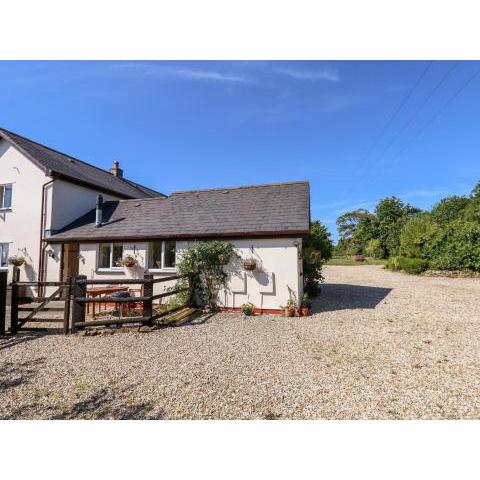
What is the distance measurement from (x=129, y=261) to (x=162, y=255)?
1.40 meters

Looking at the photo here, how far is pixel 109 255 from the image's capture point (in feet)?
40.3

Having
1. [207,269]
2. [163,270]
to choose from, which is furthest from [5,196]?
[207,269]

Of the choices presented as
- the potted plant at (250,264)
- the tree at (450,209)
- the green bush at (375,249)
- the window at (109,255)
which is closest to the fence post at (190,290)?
the potted plant at (250,264)

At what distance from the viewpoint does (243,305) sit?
31.7 ft

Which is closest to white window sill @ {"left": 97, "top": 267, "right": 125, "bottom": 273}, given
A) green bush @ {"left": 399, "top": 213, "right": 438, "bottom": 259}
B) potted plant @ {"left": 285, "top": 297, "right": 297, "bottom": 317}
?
potted plant @ {"left": 285, "top": 297, "right": 297, "bottom": 317}

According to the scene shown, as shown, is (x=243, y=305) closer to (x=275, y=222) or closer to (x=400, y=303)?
(x=275, y=222)

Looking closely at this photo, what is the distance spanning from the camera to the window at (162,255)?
36.4 feet

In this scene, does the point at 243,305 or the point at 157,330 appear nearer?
the point at 157,330

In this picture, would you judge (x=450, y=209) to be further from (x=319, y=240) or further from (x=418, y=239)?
(x=319, y=240)

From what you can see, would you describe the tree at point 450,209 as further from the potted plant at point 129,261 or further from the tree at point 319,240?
the potted plant at point 129,261

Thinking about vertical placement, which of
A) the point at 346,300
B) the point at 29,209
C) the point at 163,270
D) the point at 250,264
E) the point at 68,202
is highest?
the point at 68,202

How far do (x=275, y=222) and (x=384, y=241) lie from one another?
3744 centimetres
